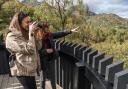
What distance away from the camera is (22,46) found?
3.54 meters

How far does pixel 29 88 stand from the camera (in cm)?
388

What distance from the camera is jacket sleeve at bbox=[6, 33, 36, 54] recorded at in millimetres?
3525

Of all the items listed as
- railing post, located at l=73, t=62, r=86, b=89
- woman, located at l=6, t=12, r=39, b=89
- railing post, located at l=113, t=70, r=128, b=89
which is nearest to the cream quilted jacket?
woman, located at l=6, t=12, r=39, b=89

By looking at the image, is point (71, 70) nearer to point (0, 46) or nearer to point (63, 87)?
point (63, 87)

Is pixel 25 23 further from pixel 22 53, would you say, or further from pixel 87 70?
pixel 87 70

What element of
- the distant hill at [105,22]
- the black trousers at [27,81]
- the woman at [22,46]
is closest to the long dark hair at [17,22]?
the woman at [22,46]

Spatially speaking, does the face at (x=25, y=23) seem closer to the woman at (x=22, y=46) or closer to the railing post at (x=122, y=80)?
the woman at (x=22, y=46)

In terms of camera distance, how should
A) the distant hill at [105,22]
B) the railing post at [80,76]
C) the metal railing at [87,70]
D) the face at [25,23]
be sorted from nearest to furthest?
Result: the metal railing at [87,70] → the face at [25,23] → the railing post at [80,76] → the distant hill at [105,22]

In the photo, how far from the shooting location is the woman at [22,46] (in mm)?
3539

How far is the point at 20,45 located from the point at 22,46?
0.03 metres

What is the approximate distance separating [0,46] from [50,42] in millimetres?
2979

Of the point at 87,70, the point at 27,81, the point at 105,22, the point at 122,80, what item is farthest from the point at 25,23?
the point at 105,22

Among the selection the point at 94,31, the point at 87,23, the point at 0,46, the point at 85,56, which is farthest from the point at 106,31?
the point at 85,56

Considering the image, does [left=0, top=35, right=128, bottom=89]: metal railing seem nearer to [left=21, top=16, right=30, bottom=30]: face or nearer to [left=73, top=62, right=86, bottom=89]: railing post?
[left=73, top=62, right=86, bottom=89]: railing post
